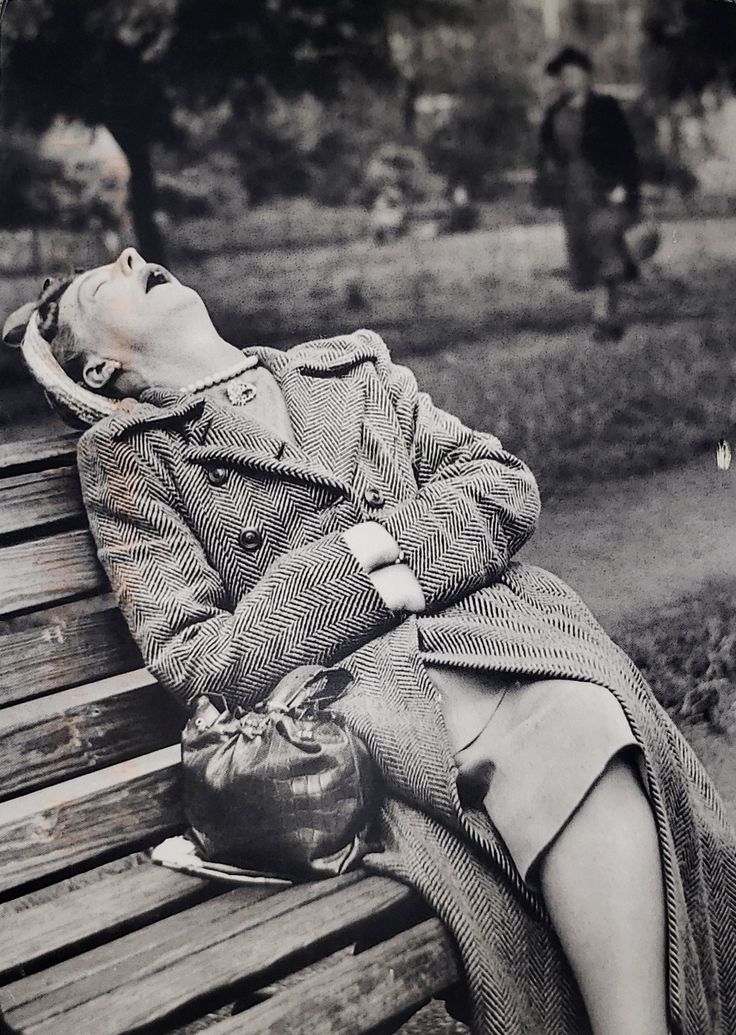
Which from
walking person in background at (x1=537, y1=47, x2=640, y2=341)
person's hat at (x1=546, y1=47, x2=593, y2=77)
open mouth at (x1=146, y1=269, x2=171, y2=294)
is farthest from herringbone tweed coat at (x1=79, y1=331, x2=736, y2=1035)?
person's hat at (x1=546, y1=47, x2=593, y2=77)

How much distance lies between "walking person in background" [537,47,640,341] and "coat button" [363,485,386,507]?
0.69 metres

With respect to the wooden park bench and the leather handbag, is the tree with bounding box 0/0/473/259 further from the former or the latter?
the leather handbag

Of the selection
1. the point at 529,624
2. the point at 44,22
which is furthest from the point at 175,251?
the point at 529,624

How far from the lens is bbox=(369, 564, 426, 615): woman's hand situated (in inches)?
81.0

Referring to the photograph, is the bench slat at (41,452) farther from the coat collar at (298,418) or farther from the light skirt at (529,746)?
the light skirt at (529,746)

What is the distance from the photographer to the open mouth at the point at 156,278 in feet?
6.84

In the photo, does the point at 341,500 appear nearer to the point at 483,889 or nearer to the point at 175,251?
the point at 175,251

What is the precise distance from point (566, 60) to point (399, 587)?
48.4 inches

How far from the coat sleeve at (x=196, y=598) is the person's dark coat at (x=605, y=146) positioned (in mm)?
1043

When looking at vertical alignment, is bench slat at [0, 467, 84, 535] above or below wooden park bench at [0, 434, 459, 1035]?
above

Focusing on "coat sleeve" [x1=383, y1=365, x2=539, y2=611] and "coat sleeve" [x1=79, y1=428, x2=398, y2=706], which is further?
"coat sleeve" [x1=383, y1=365, x2=539, y2=611]

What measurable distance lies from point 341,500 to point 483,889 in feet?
2.51

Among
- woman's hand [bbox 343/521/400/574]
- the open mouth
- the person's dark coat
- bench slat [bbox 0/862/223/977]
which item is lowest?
bench slat [bbox 0/862/223/977]

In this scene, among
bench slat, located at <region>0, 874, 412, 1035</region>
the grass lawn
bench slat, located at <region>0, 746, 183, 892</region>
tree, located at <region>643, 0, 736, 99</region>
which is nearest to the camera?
bench slat, located at <region>0, 874, 412, 1035</region>
